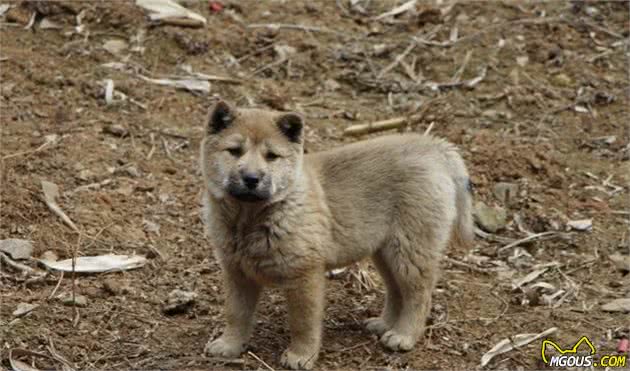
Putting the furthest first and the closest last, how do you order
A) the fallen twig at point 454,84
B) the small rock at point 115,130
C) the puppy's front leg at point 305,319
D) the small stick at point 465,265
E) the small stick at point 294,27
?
1. the small stick at point 294,27
2. the fallen twig at point 454,84
3. the small rock at point 115,130
4. the small stick at point 465,265
5. the puppy's front leg at point 305,319

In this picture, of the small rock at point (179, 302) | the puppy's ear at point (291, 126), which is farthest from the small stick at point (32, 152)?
the puppy's ear at point (291, 126)

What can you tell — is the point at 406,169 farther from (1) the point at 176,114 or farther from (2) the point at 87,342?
(1) the point at 176,114

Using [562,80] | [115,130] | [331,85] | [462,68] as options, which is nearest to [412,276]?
[115,130]

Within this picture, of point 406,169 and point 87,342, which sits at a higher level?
point 406,169

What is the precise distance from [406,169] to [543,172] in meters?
2.81

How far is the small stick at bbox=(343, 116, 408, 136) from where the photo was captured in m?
10.3

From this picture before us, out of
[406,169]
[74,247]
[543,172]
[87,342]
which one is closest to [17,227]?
[74,247]

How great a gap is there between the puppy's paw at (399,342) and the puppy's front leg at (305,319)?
581mm

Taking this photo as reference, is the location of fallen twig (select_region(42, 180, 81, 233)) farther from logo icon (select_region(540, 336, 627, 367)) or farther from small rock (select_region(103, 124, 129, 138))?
logo icon (select_region(540, 336, 627, 367))

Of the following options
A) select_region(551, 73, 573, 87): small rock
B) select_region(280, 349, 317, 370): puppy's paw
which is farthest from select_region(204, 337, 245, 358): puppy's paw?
select_region(551, 73, 573, 87): small rock

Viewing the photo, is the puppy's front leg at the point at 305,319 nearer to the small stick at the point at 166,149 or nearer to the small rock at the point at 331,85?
the small stick at the point at 166,149

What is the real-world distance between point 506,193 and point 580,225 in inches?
29.3

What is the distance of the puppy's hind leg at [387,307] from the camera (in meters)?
7.68

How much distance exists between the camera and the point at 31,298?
7.68 metres
